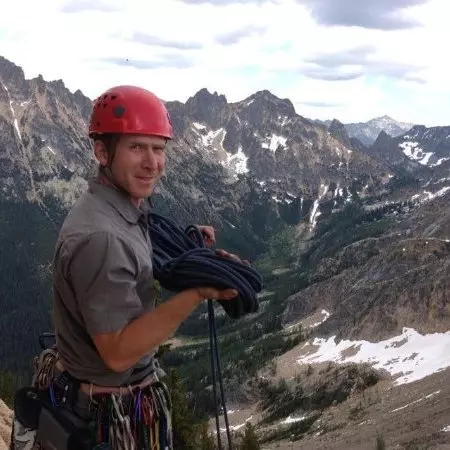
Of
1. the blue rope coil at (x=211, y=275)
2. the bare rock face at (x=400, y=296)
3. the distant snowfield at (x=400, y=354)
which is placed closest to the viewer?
the blue rope coil at (x=211, y=275)

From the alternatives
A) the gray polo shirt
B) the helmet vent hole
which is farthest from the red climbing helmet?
the gray polo shirt

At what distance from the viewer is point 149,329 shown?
4.98 meters

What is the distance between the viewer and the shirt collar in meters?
5.69

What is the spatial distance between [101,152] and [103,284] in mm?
1461

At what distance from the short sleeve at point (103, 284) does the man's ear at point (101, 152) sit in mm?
986

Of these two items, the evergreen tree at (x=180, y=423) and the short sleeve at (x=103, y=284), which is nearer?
the short sleeve at (x=103, y=284)

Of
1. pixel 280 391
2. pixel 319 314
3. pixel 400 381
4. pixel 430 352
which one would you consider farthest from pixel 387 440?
pixel 319 314

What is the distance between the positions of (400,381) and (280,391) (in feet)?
94.3

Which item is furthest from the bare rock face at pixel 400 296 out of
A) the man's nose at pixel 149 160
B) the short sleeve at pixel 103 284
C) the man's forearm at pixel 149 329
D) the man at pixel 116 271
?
the short sleeve at pixel 103 284

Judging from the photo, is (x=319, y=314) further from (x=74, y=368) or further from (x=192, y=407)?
(x=74, y=368)

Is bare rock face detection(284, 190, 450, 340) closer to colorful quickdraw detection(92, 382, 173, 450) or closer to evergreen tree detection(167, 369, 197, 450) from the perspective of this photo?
evergreen tree detection(167, 369, 197, 450)

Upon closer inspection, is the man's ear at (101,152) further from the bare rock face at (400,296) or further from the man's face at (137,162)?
the bare rock face at (400,296)

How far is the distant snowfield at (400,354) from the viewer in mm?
101500

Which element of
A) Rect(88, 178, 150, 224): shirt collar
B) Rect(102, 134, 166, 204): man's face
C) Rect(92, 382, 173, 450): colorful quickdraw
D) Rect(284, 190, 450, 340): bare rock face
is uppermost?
Rect(102, 134, 166, 204): man's face
